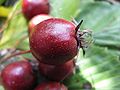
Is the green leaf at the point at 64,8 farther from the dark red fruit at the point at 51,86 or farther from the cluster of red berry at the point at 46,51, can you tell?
the dark red fruit at the point at 51,86

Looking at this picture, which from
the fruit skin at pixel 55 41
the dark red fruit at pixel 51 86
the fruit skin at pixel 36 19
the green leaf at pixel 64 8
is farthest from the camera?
the green leaf at pixel 64 8

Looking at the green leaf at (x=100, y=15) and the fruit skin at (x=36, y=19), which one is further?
the green leaf at (x=100, y=15)

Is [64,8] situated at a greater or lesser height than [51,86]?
greater

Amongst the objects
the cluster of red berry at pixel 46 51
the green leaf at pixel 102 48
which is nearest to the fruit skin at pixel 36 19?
the cluster of red berry at pixel 46 51

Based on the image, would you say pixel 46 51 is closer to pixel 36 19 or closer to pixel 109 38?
pixel 36 19

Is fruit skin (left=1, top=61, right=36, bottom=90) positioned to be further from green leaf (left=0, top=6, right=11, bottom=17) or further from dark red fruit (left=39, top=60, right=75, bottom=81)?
green leaf (left=0, top=6, right=11, bottom=17)

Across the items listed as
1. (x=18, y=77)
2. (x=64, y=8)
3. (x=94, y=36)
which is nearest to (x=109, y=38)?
(x=94, y=36)

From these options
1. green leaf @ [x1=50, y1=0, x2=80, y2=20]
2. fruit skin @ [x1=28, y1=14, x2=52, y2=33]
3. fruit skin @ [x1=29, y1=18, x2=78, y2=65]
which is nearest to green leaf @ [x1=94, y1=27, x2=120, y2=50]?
green leaf @ [x1=50, y1=0, x2=80, y2=20]

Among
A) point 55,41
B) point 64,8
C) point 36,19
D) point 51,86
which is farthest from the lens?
point 64,8
